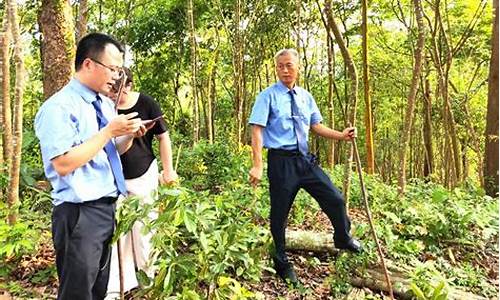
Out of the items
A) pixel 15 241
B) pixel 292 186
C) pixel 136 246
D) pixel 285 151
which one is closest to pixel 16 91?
pixel 15 241

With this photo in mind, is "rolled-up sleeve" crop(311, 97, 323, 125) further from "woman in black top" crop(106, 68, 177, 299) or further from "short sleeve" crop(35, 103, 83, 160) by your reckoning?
"short sleeve" crop(35, 103, 83, 160)

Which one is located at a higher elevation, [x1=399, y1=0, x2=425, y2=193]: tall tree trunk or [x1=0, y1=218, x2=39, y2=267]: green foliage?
[x1=399, y1=0, x2=425, y2=193]: tall tree trunk

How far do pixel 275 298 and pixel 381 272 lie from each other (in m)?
1.12

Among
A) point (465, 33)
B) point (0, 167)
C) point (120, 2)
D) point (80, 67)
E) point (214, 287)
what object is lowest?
point (214, 287)

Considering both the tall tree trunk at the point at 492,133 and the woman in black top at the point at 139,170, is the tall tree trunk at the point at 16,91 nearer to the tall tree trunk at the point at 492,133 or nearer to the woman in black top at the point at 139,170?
the woman in black top at the point at 139,170

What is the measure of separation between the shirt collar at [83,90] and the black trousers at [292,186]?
6.46ft

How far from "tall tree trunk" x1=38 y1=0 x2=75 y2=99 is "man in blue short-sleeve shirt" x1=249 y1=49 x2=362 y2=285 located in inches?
104

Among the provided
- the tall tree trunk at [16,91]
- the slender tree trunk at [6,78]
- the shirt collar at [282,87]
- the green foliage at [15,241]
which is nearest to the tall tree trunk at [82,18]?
the slender tree trunk at [6,78]

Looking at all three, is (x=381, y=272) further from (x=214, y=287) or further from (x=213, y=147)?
(x=213, y=147)

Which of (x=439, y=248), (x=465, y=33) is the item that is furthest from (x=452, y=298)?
(x=465, y=33)

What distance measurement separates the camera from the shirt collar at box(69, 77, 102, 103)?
8.09ft

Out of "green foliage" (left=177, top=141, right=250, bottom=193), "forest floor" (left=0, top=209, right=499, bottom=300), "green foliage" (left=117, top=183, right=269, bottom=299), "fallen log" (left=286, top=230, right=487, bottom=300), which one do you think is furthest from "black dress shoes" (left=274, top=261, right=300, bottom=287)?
"green foliage" (left=177, top=141, right=250, bottom=193)

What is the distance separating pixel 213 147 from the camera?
27.9 feet

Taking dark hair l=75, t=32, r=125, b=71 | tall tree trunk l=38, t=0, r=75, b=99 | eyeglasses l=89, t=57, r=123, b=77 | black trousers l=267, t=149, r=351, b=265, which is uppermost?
tall tree trunk l=38, t=0, r=75, b=99
